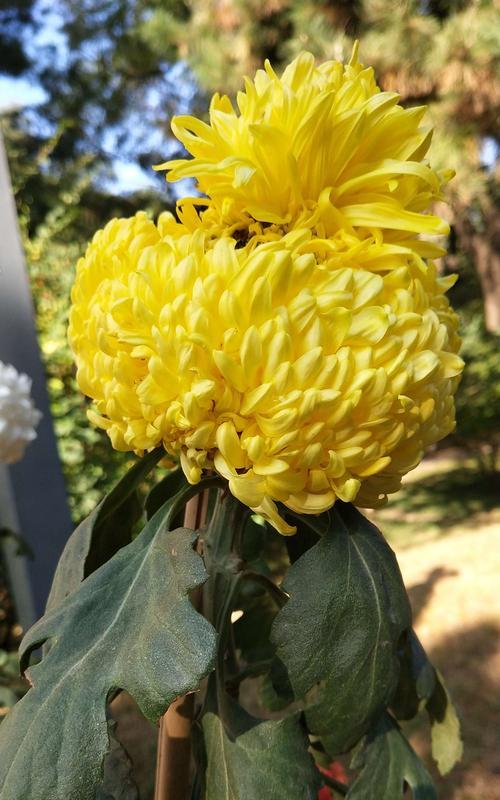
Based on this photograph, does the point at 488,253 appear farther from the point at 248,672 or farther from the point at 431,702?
the point at 248,672

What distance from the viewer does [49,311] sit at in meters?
3.26

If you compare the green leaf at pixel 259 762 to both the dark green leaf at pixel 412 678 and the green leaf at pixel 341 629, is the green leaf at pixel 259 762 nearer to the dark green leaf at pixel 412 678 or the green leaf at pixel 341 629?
the green leaf at pixel 341 629

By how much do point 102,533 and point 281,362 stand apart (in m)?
0.40

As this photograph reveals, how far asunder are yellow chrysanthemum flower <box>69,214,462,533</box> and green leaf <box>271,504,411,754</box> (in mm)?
63

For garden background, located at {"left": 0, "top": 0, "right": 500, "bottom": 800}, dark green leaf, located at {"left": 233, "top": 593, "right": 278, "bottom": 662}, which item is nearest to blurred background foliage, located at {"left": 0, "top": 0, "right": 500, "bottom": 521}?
garden background, located at {"left": 0, "top": 0, "right": 500, "bottom": 800}

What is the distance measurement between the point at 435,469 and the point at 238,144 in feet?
24.5

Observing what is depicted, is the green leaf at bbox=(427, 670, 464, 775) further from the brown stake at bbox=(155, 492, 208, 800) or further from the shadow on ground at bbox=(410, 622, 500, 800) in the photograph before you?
the shadow on ground at bbox=(410, 622, 500, 800)

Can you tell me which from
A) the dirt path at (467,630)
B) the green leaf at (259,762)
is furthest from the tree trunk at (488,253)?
the green leaf at (259,762)

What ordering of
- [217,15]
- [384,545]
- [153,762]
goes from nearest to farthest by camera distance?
[384,545] < [153,762] < [217,15]

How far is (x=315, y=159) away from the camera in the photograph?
0.53 meters

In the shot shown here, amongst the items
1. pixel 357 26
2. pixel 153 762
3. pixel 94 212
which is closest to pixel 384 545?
pixel 153 762

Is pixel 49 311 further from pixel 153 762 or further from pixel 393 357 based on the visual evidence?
pixel 393 357

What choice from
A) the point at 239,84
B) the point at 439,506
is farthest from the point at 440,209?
the point at 439,506

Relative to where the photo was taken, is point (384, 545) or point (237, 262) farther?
point (384, 545)
